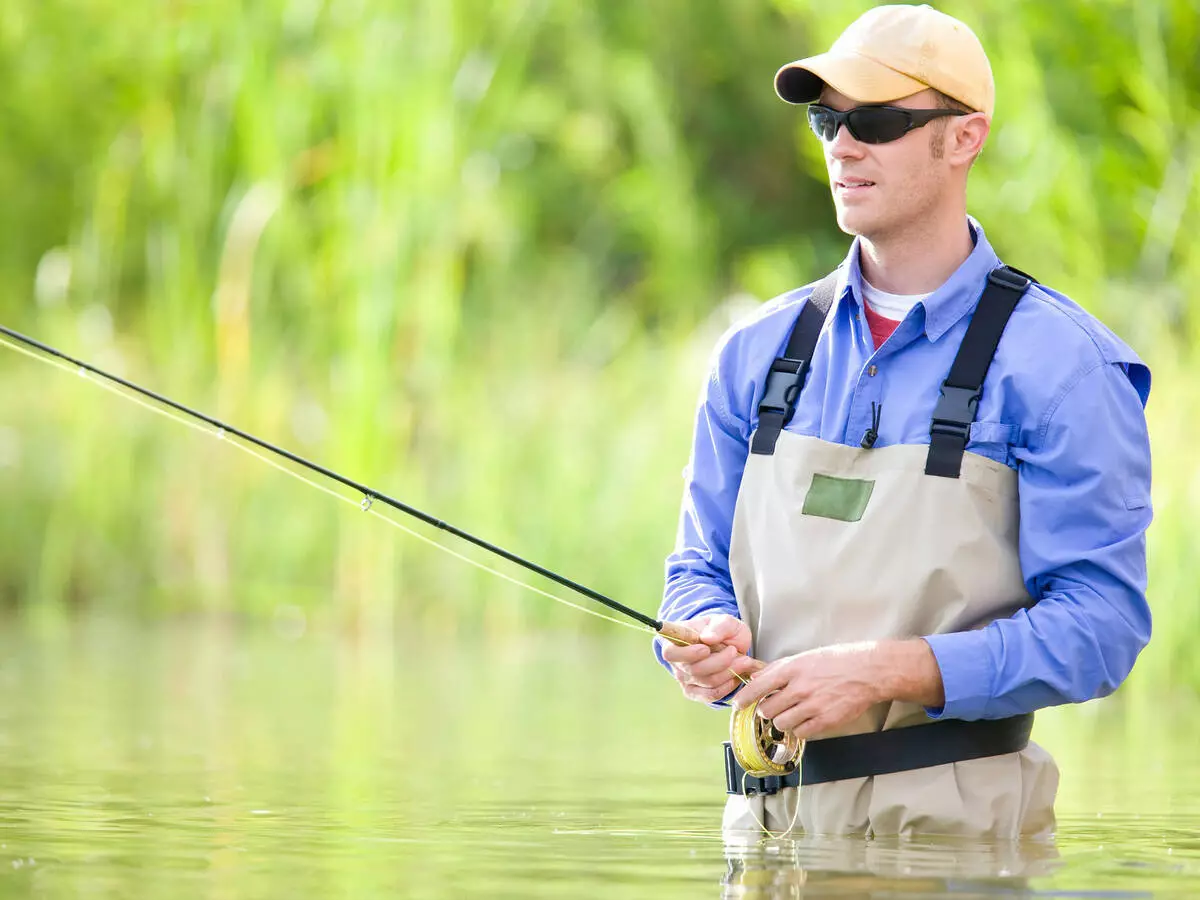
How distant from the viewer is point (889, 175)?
3.43m

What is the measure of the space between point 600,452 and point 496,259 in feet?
4.33

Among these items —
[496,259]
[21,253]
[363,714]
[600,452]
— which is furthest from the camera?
[21,253]

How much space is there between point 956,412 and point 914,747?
50cm

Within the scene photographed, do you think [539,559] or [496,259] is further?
[496,259]

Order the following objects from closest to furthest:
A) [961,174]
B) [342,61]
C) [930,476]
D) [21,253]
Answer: [930,476]
[961,174]
[342,61]
[21,253]

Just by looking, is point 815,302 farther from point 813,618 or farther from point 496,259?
point 496,259

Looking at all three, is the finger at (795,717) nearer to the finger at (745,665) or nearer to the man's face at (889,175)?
the finger at (745,665)

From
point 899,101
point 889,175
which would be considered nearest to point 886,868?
point 889,175

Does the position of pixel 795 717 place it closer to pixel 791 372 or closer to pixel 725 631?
pixel 725 631

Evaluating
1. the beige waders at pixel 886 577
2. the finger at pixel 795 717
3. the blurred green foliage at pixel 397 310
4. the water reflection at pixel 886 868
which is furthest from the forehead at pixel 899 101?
the blurred green foliage at pixel 397 310

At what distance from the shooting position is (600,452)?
10.8m

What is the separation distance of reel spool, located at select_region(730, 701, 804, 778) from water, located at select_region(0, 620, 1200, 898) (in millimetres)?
134

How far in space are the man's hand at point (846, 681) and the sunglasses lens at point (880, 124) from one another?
775mm

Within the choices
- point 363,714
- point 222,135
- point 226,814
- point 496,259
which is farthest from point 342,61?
point 226,814
